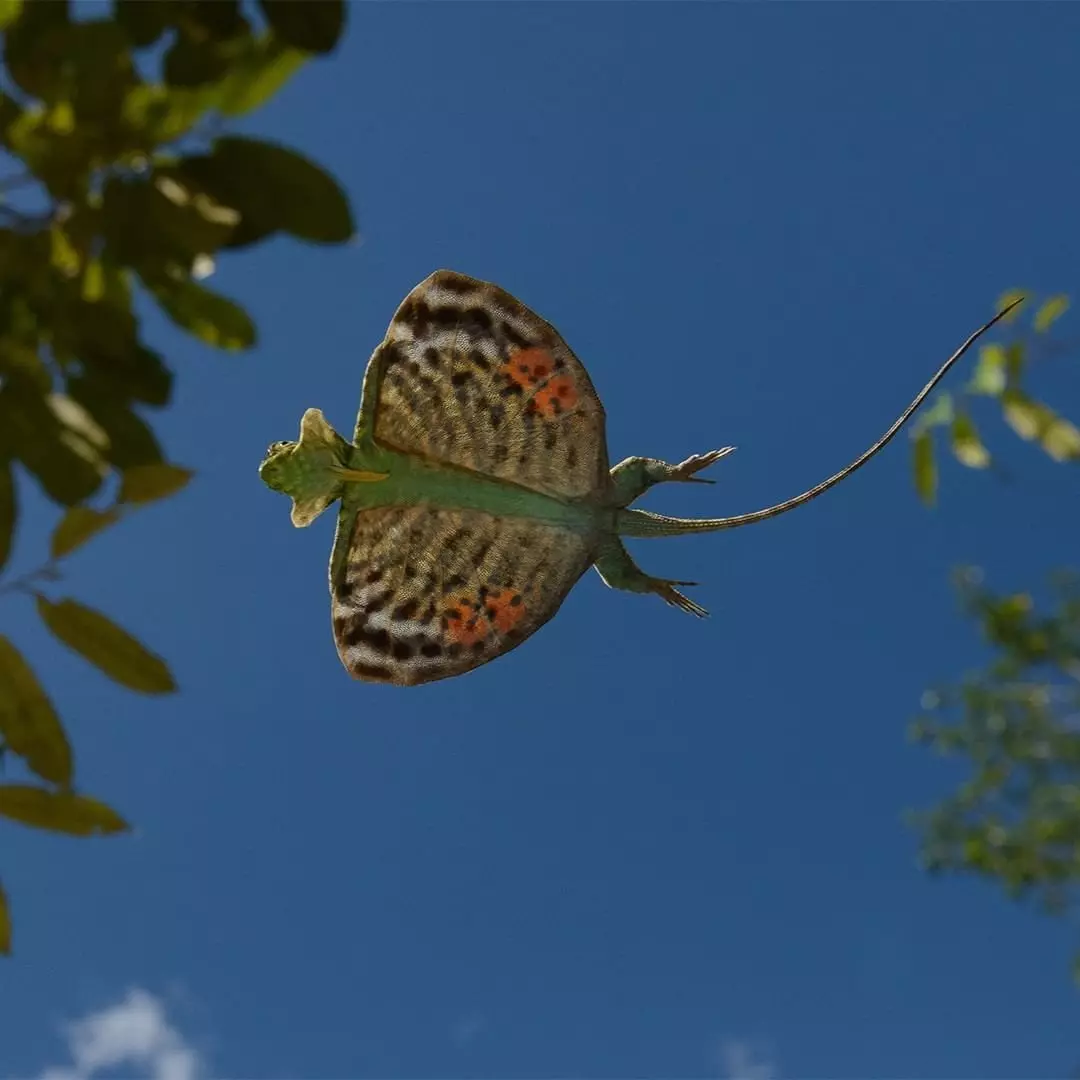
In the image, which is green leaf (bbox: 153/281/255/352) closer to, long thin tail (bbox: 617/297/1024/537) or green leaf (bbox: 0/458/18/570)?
green leaf (bbox: 0/458/18/570)

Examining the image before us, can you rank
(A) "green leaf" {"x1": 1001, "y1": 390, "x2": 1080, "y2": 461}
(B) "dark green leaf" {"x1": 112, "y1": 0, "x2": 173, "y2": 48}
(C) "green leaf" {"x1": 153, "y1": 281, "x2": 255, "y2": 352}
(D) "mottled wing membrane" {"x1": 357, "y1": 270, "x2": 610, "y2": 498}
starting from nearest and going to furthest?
1. (B) "dark green leaf" {"x1": 112, "y1": 0, "x2": 173, "y2": 48}
2. (C) "green leaf" {"x1": 153, "y1": 281, "x2": 255, "y2": 352}
3. (A) "green leaf" {"x1": 1001, "y1": 390, "x2": 1080, "y2": 461}
4. (D) "mottled wing membrane" {"x1": 357, "y1": 270, "x2": 610, "y2": 498}

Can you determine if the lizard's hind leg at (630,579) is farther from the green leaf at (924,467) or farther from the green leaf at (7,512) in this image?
the green leaf at (7,512)

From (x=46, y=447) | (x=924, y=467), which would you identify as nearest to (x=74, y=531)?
(x=46, y=447)

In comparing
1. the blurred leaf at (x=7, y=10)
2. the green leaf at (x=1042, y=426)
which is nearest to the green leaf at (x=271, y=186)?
the blurred leaf at (x=7, y=10)

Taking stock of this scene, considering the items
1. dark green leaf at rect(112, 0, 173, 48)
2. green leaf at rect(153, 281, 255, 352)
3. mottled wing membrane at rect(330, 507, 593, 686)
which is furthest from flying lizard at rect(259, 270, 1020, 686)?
dark green leaf at rect(112, 0, 173, 48)

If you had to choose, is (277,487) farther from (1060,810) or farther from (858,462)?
(1060,810)

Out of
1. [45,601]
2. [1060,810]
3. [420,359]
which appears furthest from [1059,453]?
[1060,810]
